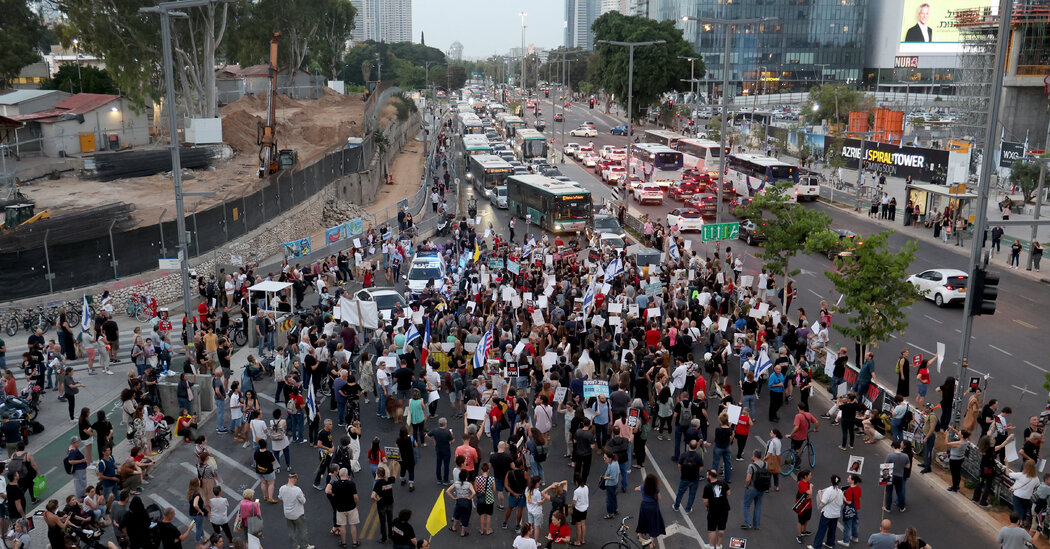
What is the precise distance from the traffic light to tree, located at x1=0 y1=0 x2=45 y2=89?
209 ft

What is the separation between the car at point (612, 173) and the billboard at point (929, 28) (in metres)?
66.6

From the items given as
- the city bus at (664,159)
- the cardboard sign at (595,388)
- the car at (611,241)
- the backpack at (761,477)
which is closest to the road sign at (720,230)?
the car at (611,241)

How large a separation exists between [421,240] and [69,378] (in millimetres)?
25358

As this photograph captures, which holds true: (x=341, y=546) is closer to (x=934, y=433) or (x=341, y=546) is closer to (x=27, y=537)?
(x=27, y=537)

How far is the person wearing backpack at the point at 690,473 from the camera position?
14.1 m

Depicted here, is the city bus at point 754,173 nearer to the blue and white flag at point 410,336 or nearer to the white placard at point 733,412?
the blue and white flag at point 410,336

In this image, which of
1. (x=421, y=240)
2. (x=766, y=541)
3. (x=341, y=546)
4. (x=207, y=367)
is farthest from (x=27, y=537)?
(x=421, y=240)

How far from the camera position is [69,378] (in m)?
18.6

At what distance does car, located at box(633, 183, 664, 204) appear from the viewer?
176 feet

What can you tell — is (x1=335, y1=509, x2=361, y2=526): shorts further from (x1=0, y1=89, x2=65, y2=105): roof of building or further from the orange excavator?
(x1=0, y1=89, x2=65, y2=105): roof of building

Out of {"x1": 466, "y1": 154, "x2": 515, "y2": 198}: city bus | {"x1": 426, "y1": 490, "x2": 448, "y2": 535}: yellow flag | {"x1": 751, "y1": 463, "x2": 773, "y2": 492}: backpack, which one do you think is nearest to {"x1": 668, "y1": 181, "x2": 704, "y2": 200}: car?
{"x1": 466, "y1": 154, "x2": 515, "y2": 198}: city bus

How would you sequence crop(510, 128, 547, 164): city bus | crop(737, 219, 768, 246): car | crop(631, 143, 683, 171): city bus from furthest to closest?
1. crop(510, 128, 547, 164): city bus
2. crop(631, 143, 683, 171): city bus
3. crop(737, 219, 768, 246): car

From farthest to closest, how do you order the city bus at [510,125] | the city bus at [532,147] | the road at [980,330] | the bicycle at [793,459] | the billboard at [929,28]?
1. the billboard at [929,28]
2. the city bus at [510,125]
3. the city bus at [532,147]
4. the road at [980,330]
5. the bicycle at [793,459]

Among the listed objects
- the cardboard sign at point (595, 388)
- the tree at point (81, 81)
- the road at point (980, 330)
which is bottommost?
the road at point (980, 330)
